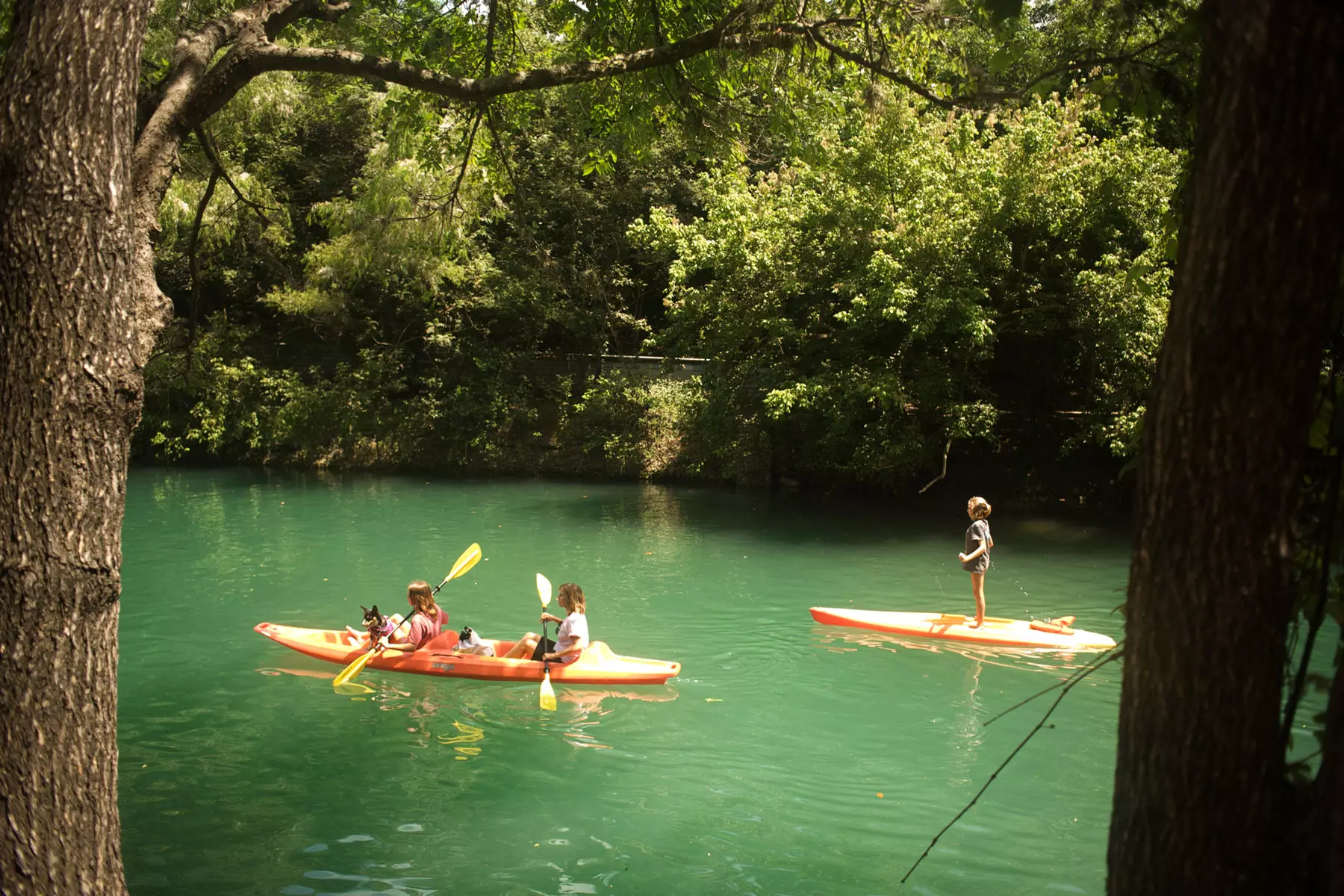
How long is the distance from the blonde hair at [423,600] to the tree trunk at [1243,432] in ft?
24.8

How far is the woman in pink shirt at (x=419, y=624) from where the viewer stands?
9.02 meters

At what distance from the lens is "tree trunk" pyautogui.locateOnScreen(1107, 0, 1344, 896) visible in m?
1.95

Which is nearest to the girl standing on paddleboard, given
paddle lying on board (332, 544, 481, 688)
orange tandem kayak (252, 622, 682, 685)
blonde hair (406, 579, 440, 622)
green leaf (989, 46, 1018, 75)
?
orange tandem kayak (252, 622, 682, 685)

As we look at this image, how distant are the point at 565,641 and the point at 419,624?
4.08ft

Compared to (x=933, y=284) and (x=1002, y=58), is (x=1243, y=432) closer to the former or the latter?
(x=1002, y=58)

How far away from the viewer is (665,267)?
2570cm

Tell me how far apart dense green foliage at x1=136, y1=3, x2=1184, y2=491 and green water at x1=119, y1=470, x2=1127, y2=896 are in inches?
119

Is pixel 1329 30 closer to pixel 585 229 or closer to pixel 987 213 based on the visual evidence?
pixel 987 213

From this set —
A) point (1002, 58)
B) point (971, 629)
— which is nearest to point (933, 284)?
point (971, 629)

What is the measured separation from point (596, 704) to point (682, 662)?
134 centimetres

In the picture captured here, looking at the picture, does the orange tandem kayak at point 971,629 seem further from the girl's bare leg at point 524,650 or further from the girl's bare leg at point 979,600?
the girl's bare leg at point 524,650

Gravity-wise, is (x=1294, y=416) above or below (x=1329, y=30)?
below

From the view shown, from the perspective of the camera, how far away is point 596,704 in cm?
841

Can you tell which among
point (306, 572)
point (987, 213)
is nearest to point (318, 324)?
point (306, 572)
